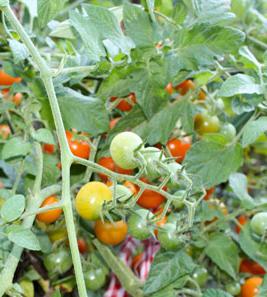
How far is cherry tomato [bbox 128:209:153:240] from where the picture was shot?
0.53m

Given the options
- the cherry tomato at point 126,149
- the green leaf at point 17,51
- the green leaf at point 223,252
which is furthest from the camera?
the green leaf at point 223,252

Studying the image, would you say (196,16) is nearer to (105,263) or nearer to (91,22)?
(91,22)

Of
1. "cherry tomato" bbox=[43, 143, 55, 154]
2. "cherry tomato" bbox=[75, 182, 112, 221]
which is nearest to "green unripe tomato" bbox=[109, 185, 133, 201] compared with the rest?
"cherry tomato" bbox=[75, 182, 112, 221]

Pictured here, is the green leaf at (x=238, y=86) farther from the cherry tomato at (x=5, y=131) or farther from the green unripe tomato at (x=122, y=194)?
the cherry tomato at (x=5, y=131)

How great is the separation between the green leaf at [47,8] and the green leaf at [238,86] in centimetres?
19

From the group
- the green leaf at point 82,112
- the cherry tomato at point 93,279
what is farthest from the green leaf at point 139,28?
the cherry tomato at point 93,279

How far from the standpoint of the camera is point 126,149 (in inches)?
18.3

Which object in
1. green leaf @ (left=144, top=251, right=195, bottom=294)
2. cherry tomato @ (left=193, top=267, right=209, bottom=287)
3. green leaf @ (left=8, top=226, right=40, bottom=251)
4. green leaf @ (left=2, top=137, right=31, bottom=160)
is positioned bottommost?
cherry tomato @ (left=193, top=267, right=209, bottom=287)

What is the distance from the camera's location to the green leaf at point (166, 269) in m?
0.61

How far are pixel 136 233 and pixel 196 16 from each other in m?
0.28

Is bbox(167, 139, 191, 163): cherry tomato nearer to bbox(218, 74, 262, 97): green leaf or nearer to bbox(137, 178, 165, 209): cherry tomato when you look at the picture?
bbox(137, 178, 165, 209): cherry tomato

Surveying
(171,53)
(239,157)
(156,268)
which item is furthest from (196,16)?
(156,268)

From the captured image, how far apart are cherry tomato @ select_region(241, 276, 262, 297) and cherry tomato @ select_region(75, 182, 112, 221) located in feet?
0.96

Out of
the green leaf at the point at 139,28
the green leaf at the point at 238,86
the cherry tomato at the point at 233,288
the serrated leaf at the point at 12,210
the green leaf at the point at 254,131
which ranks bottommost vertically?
the cherry tomato at the point at 233,288
